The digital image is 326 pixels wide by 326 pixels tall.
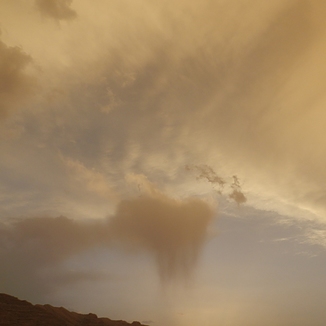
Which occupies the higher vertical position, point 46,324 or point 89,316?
point 89,316

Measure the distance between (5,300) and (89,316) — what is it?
33697mm

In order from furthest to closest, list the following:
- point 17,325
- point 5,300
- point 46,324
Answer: point 5,300 < point 46,324 < point 17,325

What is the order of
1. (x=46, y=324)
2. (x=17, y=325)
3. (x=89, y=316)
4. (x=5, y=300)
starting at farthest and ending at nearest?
(x=89, y=316) < (x=5, y=300) < (x=46, y=324) < (x=17, y=325)

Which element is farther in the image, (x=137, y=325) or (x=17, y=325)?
(x=137, y=325)

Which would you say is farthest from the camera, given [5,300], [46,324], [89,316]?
[89,316]

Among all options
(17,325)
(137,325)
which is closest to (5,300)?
(17,325)

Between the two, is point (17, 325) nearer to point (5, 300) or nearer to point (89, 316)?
point (5, 300)

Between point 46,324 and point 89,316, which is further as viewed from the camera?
point 89,316

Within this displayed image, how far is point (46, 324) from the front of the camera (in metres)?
82.1

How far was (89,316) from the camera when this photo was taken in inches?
4400

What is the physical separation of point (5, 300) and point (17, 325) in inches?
585

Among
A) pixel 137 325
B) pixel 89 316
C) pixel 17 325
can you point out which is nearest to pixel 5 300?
pixel 17 325

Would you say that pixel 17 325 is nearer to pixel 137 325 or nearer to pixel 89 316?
pixel 89 316

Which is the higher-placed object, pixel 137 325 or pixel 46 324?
pixel 137 325
